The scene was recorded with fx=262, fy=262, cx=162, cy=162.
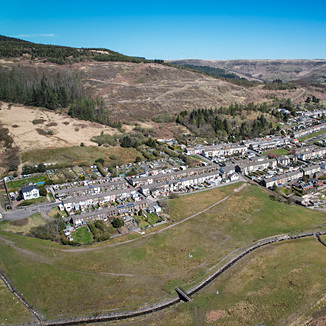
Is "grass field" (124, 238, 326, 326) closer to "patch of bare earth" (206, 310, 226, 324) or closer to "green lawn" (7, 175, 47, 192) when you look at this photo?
"patch of bare earth" (206, 310, 226, 324)

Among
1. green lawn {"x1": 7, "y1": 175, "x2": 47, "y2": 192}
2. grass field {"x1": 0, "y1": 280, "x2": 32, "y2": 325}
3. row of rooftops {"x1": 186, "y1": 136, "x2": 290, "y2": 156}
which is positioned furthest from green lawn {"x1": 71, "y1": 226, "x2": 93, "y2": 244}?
row of rooftops {"x1": 186, "y1": 136, "x2": 290, "y2": 156}

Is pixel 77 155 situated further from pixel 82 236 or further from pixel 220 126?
pixel 220 126

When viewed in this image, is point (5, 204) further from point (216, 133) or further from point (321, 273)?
point (216, 133)

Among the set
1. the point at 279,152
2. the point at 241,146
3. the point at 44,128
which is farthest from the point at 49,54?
the point at 279,152

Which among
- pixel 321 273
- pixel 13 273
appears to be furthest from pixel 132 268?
pixel 321 273

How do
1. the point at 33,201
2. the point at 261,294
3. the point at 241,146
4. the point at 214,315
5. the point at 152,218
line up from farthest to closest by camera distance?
the point at 241,146
the point at 33,201
the point at 152,218
the point at 261,294
the point at 214,315
